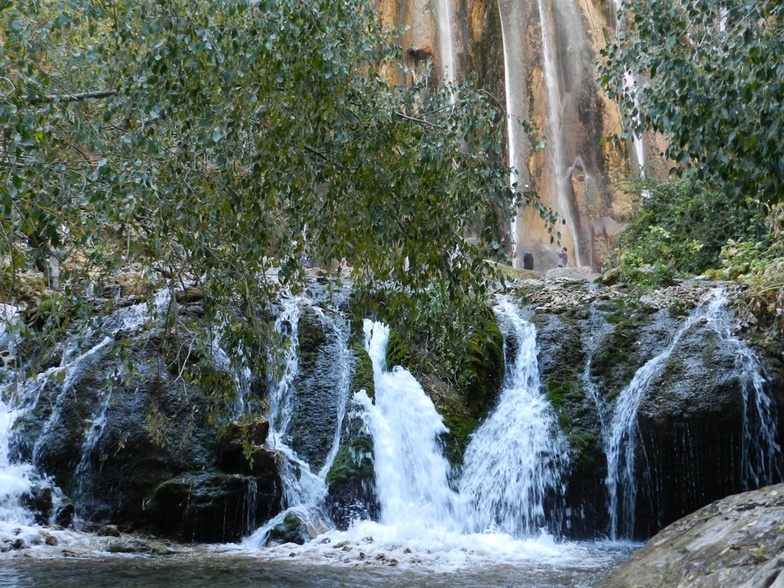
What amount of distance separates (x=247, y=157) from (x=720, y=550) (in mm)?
4755

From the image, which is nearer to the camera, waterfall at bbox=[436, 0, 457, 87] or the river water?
the river water

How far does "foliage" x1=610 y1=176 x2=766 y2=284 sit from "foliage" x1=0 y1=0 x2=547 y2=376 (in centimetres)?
1246

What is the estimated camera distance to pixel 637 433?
11523mm

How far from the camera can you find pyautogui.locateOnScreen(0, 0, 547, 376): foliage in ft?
17.0

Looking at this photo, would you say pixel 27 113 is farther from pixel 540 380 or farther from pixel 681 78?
pixel 540 380

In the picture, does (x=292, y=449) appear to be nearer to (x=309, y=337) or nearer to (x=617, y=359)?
(x=309, y=337)

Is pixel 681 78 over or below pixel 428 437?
over

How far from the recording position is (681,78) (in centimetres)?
655

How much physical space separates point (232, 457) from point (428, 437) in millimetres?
2844

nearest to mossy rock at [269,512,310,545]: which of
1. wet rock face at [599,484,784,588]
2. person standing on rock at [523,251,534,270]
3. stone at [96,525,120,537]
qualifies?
stone at [96,525,120,537]

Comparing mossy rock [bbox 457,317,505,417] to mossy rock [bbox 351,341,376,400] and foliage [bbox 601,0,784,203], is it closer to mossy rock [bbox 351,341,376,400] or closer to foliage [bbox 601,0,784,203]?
mossy rock [bbox 351,341,376,400]

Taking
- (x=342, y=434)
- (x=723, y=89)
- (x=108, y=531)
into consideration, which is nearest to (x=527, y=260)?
(x=342, y=434)

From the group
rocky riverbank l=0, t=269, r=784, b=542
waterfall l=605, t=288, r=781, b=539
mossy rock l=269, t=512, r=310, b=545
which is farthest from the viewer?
waterfall l=605, t=288, r=781, b=539

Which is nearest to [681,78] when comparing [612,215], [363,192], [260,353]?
[363,192]
